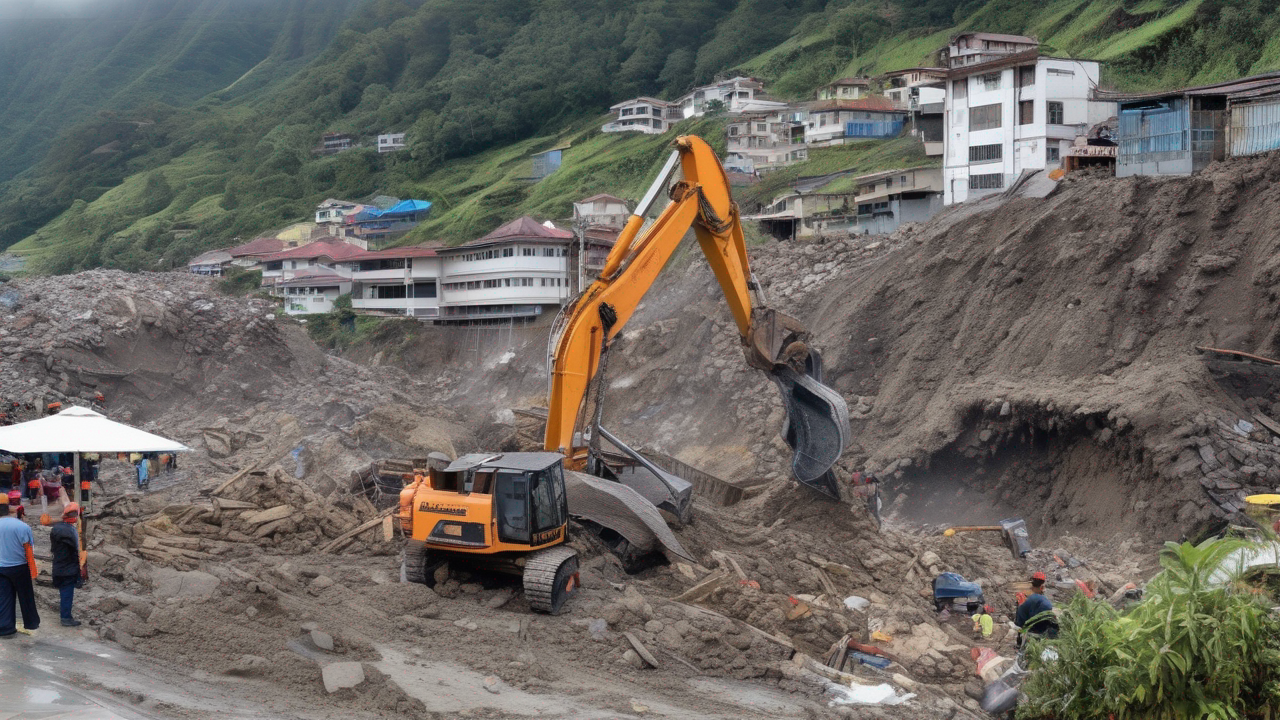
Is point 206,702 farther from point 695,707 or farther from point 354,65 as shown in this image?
point 354,65

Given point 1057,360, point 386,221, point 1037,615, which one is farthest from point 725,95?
point 1037,615

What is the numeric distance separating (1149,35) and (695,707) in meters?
43.8

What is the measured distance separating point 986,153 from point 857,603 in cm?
2423

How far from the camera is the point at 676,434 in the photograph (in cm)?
2970

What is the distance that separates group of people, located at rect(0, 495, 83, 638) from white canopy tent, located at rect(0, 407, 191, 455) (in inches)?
71.1

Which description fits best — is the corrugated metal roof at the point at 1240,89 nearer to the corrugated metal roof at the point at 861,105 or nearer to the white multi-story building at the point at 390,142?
the corrugated metal roof at the point at 861,105

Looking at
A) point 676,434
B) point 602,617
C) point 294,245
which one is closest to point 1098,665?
point 602,617

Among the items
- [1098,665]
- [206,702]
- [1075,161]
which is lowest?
[206,702]

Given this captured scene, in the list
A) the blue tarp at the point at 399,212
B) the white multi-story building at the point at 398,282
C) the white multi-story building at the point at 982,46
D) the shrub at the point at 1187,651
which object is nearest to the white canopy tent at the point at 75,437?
the shrub at the point at 1187,651

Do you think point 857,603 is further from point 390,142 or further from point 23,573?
point 390,142

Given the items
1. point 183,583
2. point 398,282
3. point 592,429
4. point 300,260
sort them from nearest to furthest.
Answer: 1. point 183,583
2. point 592,429
3. point 398,282
4. point 300,260

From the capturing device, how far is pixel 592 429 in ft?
47.5

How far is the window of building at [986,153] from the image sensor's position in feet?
111

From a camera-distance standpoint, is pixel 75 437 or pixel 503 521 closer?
pixel 503 521
